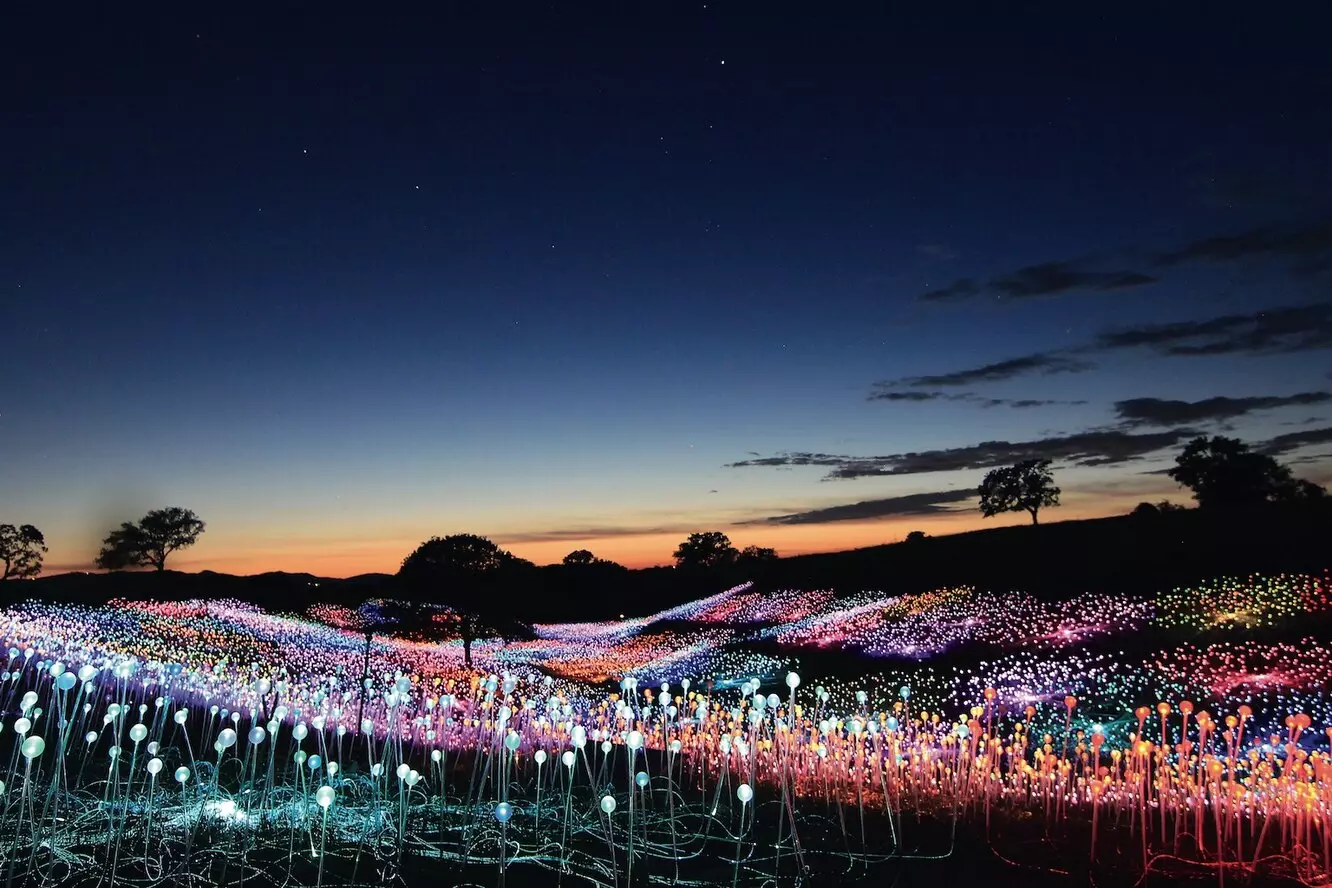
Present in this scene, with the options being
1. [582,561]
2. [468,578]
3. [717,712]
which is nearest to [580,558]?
[582,561]

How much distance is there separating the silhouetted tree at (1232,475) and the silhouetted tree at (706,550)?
33212mm

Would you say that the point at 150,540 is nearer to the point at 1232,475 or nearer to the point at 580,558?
the point at 580,558

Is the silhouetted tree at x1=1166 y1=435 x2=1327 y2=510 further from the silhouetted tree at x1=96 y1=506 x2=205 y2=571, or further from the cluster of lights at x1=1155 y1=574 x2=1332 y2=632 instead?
the silhouetted tree at x1=96 y1=506 x2=205 y2=571

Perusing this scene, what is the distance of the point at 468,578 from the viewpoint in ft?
103

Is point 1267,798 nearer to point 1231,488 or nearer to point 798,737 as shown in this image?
point 798,737

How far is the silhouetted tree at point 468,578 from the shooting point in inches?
1218

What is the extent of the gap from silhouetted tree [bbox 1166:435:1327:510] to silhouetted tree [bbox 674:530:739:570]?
33212 millimetres

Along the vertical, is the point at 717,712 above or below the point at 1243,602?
below

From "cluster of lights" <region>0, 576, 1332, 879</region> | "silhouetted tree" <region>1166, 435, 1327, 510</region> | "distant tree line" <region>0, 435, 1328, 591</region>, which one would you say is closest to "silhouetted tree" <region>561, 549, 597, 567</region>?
"distant tree line" <region>0, 435, 1328, 591</region>

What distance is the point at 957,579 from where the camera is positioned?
31.8m

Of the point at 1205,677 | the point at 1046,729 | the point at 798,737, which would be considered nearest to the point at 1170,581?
the point at 1205,677

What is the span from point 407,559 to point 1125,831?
3943cm

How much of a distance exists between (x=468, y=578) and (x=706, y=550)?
4059cm

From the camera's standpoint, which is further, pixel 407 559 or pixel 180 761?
pixel 407 559
